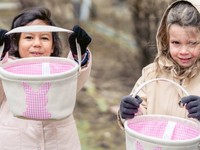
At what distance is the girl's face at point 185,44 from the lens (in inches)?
98.1

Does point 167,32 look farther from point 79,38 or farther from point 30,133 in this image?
point 30,133

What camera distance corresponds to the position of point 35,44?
108 inches

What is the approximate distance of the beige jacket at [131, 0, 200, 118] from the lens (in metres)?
2.55

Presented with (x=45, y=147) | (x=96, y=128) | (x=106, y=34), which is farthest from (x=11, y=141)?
(x=106, y=34)

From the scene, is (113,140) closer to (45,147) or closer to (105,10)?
(45,147)

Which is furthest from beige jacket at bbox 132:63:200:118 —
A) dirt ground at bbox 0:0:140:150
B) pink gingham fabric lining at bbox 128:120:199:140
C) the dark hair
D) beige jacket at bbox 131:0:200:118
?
dirt ground at bbox 0:0:140:150

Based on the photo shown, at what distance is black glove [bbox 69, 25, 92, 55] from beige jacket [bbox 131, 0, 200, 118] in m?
0.29

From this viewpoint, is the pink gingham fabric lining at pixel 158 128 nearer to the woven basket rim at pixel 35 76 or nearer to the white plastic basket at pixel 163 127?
the white plastic basket at pixel 163 127

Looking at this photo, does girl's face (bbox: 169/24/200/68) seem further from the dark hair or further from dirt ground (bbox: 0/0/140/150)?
dirt ground (bbox: 0/0/140/150)

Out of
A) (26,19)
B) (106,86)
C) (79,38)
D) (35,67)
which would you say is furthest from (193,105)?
(106,86)

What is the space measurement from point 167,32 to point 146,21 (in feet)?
8.19

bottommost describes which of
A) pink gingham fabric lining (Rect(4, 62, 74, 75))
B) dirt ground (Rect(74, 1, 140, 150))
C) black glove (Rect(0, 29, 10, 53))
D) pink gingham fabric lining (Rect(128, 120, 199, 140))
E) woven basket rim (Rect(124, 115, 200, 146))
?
dirt ground (Rect(74, 1, 140, 150))

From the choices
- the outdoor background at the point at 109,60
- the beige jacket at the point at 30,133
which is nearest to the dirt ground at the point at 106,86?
the outdoor background at the point at 109,60

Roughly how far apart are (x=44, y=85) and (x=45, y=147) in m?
0.48
